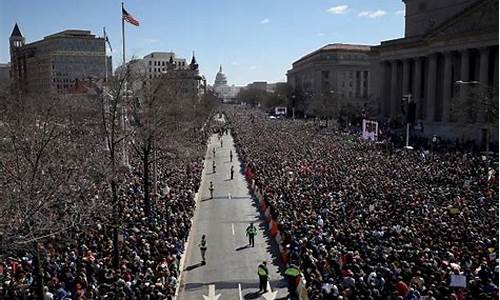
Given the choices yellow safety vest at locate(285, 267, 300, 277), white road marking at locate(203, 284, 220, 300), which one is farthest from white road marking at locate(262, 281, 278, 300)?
white road marking at locate(203, 284, 220, 300)

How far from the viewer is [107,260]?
59.3ft

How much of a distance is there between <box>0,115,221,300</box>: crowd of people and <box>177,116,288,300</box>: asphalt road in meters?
0.76

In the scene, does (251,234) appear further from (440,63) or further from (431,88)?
(440,63)

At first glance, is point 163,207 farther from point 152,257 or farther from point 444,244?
point 444,244

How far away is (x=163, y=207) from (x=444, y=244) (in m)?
14.2

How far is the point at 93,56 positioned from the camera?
144 meters

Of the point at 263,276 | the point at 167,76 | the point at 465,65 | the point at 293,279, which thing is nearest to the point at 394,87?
the point at 465,65

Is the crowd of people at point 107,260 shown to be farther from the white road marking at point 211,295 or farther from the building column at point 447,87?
the building column at point 447,87

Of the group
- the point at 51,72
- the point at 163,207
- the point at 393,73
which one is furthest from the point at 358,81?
the point at 163,207

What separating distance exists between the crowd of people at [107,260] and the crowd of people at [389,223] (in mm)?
4478

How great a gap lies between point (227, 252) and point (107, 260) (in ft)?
20.0

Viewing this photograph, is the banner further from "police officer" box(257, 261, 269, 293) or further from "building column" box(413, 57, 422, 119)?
"building column" box(413, 57, 422, 119)

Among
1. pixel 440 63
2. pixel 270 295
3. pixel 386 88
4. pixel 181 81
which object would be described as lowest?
pixel 270 295

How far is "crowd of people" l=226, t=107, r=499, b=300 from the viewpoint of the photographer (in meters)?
15.2
